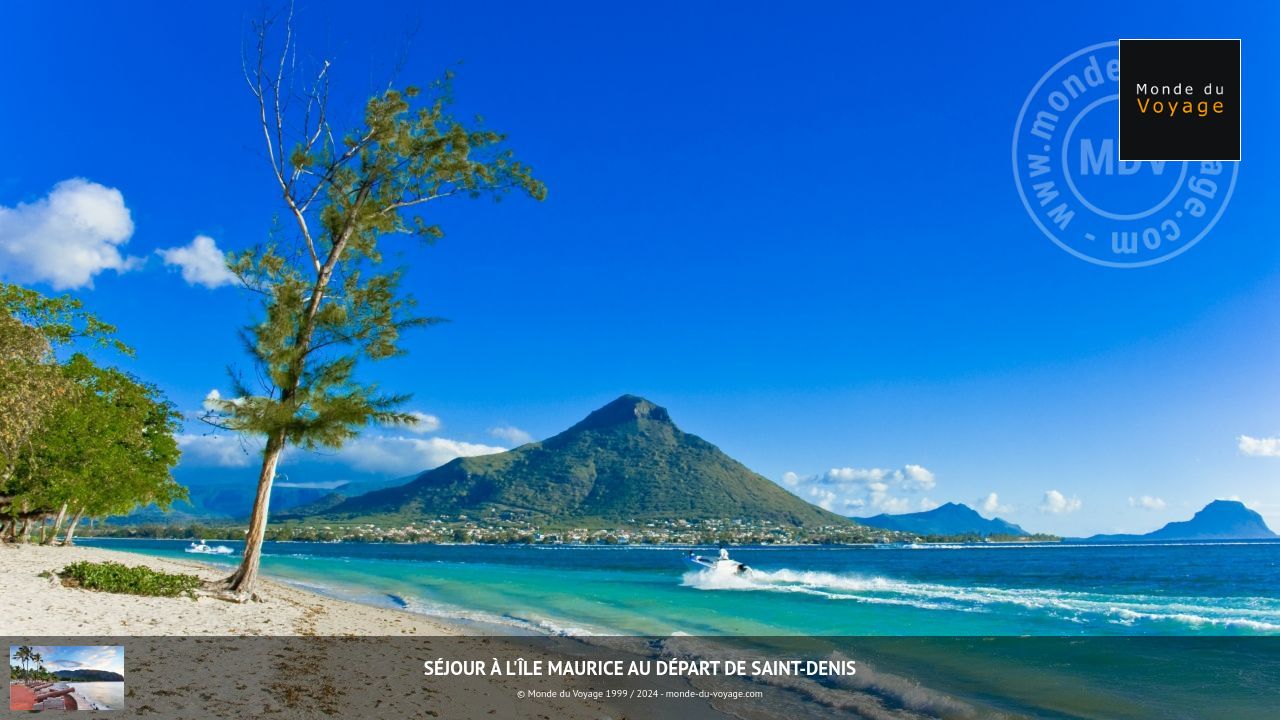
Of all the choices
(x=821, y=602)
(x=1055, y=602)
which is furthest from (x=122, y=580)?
(x=1055, y=602)

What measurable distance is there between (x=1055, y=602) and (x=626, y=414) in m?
160

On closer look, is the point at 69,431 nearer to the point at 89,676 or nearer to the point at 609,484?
the point at 89,676

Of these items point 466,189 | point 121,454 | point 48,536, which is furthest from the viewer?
point 48,536

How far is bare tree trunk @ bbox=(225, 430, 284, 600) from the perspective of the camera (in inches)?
661

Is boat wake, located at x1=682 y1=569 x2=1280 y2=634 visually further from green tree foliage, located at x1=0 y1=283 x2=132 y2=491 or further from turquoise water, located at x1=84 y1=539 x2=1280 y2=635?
green tree foliage, located at x1=0 y1=283 x2=132 y2=491

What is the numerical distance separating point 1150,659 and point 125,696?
21.9 metres

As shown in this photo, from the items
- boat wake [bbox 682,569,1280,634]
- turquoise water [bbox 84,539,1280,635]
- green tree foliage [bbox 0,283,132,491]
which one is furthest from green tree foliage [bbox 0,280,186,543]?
boat wake [bbox 682,569,1280,634]

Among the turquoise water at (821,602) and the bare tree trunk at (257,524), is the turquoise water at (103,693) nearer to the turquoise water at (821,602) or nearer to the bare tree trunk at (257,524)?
the bare tree trunk at (257,524)

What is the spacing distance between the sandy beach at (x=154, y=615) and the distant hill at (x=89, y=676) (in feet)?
10.9

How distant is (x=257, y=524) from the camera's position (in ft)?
55.8

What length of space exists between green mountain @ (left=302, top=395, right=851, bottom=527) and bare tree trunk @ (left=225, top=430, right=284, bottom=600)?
133 meters

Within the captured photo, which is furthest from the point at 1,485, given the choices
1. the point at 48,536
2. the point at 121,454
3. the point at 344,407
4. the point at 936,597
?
the point at 936,597

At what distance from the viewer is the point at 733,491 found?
16575 centimetres

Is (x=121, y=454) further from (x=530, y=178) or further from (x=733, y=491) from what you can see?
(x=733, y=491)
